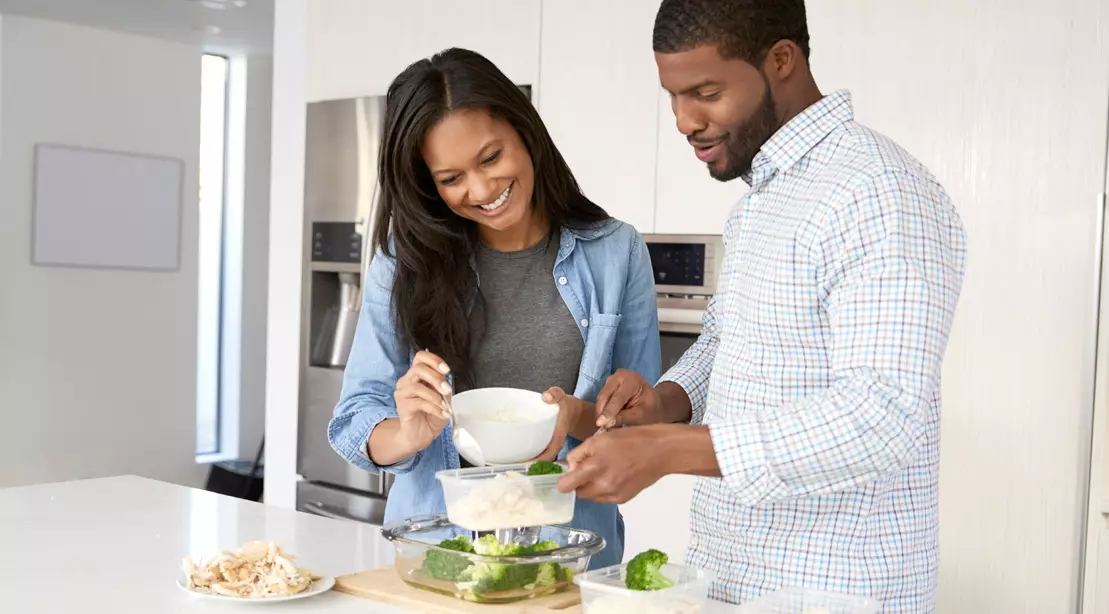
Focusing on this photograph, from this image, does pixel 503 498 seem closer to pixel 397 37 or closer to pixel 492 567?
Answer: pixel 492 567

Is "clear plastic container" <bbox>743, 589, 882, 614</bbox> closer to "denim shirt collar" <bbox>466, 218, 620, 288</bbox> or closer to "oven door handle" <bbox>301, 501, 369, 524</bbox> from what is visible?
"denim shirt collar" <bbox>466, 218, 620, 288</bbox>

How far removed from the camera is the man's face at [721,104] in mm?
1318

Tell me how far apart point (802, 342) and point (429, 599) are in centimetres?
55

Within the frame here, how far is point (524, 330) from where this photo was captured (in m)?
1.80

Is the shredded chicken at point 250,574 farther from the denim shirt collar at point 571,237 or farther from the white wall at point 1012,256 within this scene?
the white wall at point 1012,256

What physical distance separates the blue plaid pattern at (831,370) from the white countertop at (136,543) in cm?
48

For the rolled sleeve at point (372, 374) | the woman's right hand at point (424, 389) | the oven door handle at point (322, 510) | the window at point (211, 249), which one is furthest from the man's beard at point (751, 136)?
the window at point (211, 249)

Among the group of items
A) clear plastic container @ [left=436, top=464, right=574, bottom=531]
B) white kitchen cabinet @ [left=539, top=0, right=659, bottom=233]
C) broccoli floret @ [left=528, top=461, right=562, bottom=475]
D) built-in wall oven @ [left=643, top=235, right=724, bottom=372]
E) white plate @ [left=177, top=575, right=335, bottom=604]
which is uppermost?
white kitchen cabinet @ [left=539, top=0, right=659, bottom=233]

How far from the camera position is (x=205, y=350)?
21.8ft

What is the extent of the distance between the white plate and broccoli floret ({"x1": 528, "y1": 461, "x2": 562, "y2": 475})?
33cm

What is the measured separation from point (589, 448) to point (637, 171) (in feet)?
6.27

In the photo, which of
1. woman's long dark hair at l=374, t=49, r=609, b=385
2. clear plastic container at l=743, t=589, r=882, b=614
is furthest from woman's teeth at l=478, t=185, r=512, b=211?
clear plastic container at l=743, t=589, r=882, b=614

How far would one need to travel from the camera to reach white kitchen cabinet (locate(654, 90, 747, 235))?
9.53ft

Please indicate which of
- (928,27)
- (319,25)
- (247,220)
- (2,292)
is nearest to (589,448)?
(928,27)
